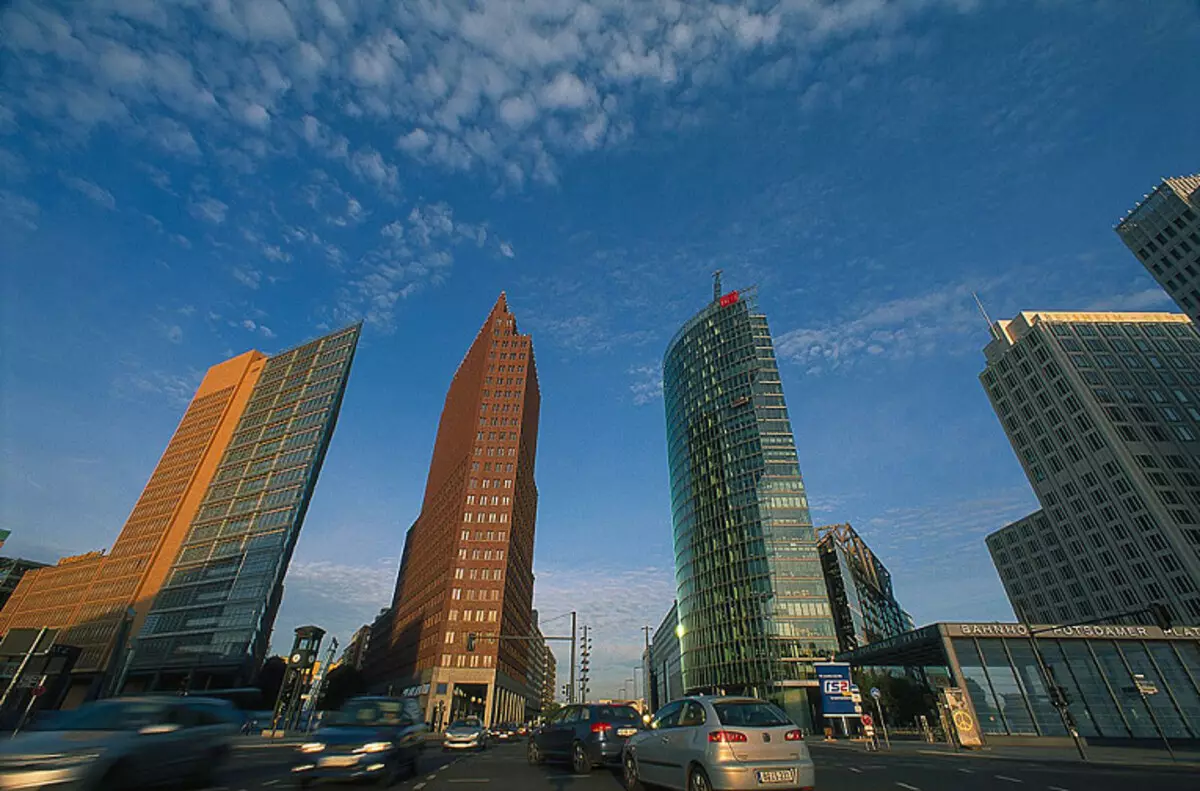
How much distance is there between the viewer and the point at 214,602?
7575 centimetres

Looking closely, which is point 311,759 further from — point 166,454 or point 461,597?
point 166,454

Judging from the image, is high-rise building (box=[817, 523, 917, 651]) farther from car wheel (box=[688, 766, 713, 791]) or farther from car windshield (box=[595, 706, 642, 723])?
car wheel (box=[688, 766, 713, 791])

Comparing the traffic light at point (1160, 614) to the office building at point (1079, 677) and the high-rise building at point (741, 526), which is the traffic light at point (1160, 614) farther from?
the high-rise building at point (741, 526)

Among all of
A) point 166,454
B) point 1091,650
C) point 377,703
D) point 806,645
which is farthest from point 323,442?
point 1091,650

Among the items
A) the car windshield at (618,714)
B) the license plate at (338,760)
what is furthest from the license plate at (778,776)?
the license plate at (338,760)

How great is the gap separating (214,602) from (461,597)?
41.3 metres

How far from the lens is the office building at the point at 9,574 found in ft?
363

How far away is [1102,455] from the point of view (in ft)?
244

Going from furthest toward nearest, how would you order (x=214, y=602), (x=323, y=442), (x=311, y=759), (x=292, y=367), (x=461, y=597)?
1. (x=292, y=367)
2. (x=323, y=442)
3. (x=214, y=602)
4. (x=461, y=597)
5. (x=311, y=759)

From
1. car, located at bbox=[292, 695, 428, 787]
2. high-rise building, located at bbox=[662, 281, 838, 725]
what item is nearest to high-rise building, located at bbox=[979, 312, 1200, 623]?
high-rise building, located at bbox=[662, 281, 838, 725]

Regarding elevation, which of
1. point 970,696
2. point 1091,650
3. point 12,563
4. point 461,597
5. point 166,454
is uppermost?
point 166,454

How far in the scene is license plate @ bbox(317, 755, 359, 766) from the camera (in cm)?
867

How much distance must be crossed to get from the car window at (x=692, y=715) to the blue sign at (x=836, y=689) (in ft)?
86.8

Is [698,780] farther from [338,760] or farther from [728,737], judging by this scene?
[338,760]
